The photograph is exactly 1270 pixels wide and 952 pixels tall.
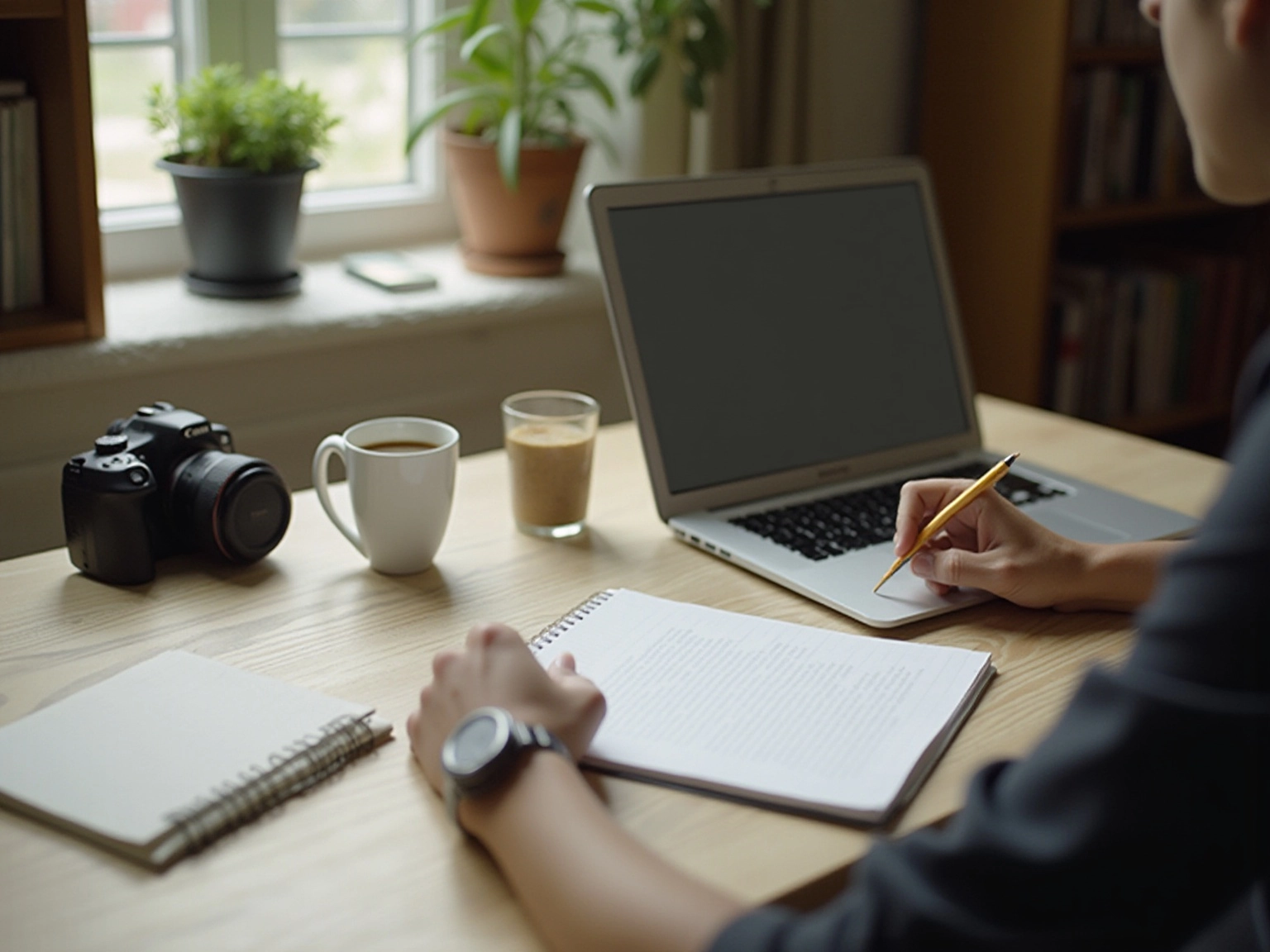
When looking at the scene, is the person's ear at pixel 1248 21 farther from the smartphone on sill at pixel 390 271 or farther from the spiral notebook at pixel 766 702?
the smartphone on sill at pixel 390 271

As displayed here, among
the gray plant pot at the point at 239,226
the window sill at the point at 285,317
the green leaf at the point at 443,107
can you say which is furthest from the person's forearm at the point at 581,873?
the green leaf at the point at 443,107

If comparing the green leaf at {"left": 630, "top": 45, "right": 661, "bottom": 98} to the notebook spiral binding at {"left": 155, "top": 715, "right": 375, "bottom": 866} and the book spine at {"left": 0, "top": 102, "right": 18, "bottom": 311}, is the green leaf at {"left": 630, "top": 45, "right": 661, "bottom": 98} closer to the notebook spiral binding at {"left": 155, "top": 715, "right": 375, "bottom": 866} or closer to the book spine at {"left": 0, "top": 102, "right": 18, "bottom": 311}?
the book spine at {"left": 0, "top": 102, "right": 18, "bottom": 311}

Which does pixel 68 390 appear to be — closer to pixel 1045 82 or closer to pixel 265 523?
pixel 265 523

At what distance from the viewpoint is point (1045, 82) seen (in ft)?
7.34

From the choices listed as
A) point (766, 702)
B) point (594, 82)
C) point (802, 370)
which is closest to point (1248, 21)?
point (766, 702)

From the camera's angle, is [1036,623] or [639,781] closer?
[639,781]

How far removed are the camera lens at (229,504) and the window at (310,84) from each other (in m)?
0.86

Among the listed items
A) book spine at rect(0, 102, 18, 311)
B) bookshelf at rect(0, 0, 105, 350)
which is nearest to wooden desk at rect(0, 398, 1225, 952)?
bookshelf at rect(0, 0, 105, 350)

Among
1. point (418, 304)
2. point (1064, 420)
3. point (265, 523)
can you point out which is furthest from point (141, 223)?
point (1064, 420)

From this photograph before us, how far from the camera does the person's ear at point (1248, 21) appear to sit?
0.64 meters

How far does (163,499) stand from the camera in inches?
43.7

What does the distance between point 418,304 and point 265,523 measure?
85 centimetres

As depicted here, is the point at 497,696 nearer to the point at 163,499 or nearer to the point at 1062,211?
the point at 163,499

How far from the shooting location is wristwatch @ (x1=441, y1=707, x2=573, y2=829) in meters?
0.74
